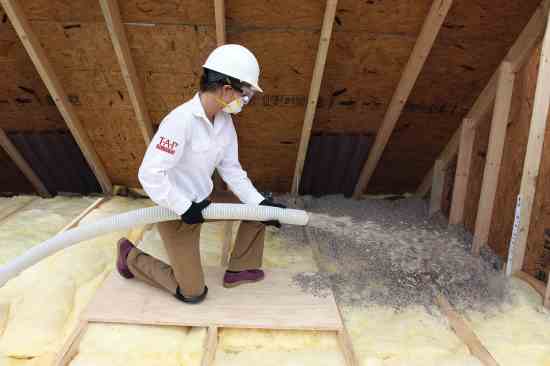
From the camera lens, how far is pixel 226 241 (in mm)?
3588

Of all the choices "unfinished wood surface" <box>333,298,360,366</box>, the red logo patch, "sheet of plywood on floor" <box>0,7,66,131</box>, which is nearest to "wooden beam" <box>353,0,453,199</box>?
"unfinished wood surface" <box>333,298,360,366</box>

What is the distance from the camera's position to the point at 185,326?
2.57 metres

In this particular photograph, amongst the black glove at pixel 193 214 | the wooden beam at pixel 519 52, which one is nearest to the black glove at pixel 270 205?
the black glove at pixel 193 214

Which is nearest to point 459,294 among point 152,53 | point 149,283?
point 149,283

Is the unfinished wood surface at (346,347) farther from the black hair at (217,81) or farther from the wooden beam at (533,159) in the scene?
the black hair at (217,81)

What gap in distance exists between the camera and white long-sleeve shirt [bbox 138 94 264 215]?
2.27m

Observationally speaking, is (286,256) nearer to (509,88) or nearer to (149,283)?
(149,283)

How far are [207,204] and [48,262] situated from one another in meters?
1.50

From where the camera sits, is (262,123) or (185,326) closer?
(185,326)

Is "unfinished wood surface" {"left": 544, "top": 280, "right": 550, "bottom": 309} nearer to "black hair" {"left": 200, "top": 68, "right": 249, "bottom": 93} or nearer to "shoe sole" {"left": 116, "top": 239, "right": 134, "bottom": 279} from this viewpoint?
"black hair" {"left": 200, "top": 68, "right": 249, "bottom": 93}

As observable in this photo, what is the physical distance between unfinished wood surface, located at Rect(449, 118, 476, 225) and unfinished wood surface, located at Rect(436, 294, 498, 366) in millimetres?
1157

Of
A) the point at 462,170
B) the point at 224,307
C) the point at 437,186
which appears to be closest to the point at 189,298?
the point at 224,307

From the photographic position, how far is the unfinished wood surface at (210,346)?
7.32 feet

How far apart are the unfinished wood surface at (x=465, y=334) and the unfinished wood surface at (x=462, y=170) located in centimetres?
116
